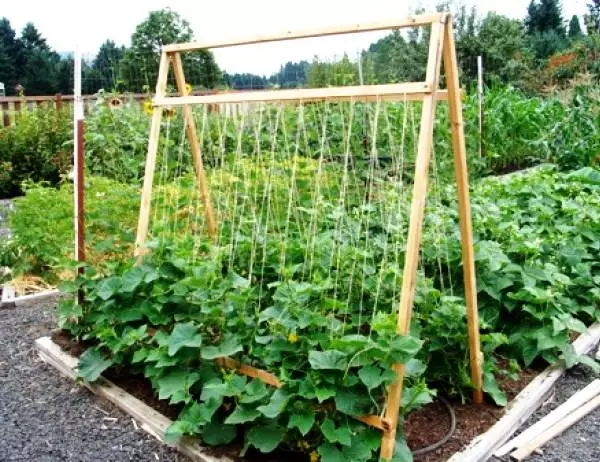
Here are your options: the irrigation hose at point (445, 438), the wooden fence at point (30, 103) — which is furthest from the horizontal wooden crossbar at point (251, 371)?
the wooden fence at point (30, 103)

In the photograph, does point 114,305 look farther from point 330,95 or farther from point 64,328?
point 330,95

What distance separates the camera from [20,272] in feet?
15.9

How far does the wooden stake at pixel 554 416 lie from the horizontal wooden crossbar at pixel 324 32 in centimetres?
175

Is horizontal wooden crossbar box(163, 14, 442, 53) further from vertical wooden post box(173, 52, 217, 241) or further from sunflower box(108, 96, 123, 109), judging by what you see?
sunflower box(108, 96, 123, 109)

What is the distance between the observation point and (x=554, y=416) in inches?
114

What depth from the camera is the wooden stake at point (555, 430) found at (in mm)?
2623

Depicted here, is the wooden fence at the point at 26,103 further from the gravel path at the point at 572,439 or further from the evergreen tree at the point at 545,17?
the evergreen tree at the point at 545,17

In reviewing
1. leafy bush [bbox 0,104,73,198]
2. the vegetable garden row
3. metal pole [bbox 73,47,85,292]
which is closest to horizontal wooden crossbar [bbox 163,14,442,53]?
the vegetable garden row

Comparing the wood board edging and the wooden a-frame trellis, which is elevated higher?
the wooden a-frame trellis

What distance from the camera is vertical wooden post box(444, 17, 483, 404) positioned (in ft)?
7.78

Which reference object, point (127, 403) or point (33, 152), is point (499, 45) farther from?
point (127, 403)

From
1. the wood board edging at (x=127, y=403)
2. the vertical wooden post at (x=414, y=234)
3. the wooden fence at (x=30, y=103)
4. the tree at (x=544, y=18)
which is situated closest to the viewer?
the vertical wooden post at (x=414, y=234)

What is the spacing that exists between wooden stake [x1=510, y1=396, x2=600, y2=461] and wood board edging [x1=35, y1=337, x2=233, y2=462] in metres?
1.20

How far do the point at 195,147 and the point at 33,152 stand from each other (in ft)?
20.2
